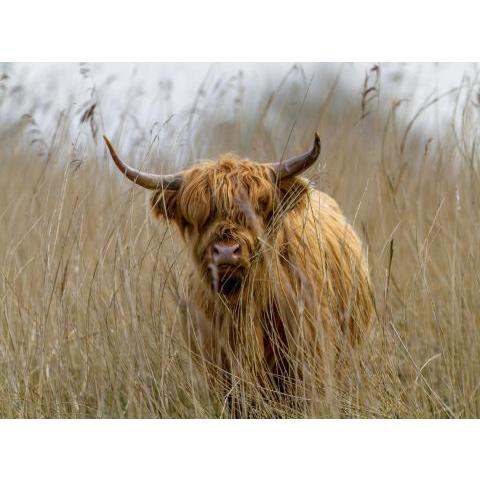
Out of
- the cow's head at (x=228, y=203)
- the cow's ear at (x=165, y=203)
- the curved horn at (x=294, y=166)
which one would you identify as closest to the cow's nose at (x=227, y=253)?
the cow's head at (x=228, y=203)

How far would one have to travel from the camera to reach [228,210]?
400 cm

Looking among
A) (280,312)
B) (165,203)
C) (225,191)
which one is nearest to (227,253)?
(225,191)

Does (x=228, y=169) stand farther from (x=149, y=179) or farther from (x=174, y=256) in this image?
(x=174, y=256)

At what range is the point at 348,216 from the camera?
5562mm

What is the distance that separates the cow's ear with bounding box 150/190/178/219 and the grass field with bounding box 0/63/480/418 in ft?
0.25

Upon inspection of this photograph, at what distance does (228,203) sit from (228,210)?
4cm

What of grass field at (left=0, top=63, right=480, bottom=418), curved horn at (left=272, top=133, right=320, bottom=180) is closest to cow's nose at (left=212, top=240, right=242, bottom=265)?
grass field at (left=0, top=63, right=480, bottom=418)

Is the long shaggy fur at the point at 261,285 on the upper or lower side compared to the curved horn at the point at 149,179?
lower

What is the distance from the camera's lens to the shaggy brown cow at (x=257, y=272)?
13.0 feet

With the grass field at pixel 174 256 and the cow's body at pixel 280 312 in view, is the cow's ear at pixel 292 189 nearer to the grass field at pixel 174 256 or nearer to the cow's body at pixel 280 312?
the cow's body at pixel 280 312

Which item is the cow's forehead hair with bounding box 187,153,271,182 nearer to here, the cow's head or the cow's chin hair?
the cow's head

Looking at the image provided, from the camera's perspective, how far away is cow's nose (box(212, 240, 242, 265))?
12.4ft

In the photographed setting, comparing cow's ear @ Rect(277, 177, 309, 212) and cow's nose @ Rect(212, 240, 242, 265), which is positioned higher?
cow's ear @ Rect(277, 177, 309, 212)
